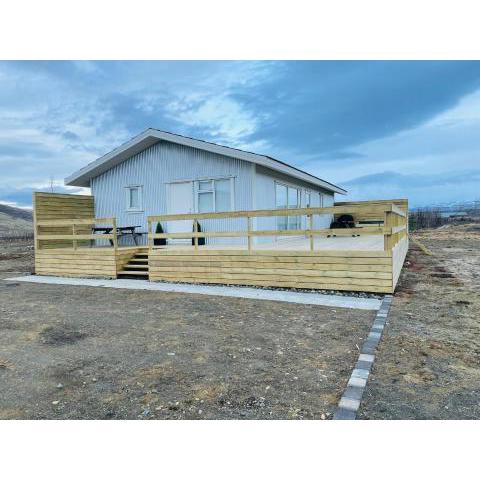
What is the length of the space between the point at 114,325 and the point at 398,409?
4.02 metres

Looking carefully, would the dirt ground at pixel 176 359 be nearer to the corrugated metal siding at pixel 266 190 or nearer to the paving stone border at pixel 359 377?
the paving stone border at pixel 359 377

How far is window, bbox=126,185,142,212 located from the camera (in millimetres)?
13180

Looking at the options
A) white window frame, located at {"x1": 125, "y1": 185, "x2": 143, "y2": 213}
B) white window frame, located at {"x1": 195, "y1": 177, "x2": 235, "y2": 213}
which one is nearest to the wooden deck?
white window frame, located at {"x1": 195, "y1": 177, "x2": 235, "y2": 213}

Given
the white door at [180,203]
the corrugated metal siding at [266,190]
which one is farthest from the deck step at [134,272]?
the corrugated metal siding at [266,190]

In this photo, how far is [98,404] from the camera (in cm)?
301

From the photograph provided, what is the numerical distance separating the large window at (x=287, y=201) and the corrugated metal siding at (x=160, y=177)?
1.83 meters

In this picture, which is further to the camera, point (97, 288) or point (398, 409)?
point (97, 288)

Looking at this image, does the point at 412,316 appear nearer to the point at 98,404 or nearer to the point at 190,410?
the point at 190,410

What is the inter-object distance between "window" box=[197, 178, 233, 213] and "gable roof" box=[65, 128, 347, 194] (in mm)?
995

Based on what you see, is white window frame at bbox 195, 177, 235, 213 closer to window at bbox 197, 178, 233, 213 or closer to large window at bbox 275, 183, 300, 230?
window at bbox 197, 178, 233, 213
